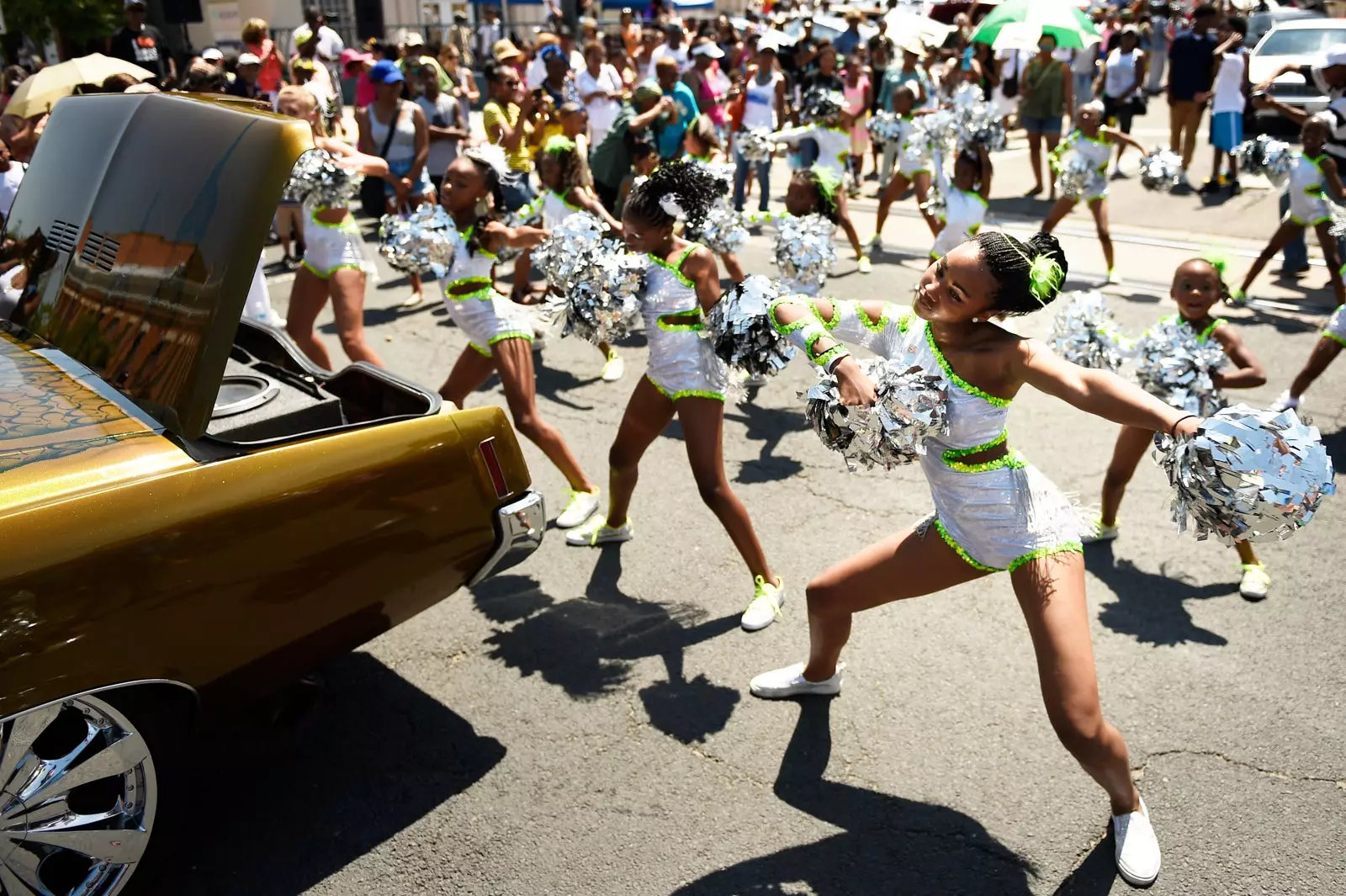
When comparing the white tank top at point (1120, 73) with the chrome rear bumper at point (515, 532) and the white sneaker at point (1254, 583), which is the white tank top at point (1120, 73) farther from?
the chrome rear bumper at point (515, 532)

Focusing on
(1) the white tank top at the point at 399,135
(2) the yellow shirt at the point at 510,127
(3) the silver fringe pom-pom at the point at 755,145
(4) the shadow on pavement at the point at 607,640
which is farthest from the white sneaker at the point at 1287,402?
(1) the white tank top at the point at 399,135

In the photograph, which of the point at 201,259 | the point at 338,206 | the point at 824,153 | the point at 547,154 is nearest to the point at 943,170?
the point at 824,153

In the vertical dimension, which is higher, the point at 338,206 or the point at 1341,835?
the point at 338,206

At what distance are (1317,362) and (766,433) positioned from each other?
10.7 ft

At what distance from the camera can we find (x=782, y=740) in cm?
378

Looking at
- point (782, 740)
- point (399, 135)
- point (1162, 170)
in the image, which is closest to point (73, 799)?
point (782, 740)

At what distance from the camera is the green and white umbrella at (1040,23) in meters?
11.4

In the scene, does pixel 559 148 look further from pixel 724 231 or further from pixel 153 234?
pixel 153 234

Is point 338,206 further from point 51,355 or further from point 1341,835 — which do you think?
point 1341,835

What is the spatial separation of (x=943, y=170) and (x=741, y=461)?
3.99m

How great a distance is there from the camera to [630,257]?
14.9 ft

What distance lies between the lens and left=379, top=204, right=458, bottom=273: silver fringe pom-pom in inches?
201

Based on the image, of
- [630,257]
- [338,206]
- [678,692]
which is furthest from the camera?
[338,206]

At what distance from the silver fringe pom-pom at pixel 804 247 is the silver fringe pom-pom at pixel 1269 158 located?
188 inches
